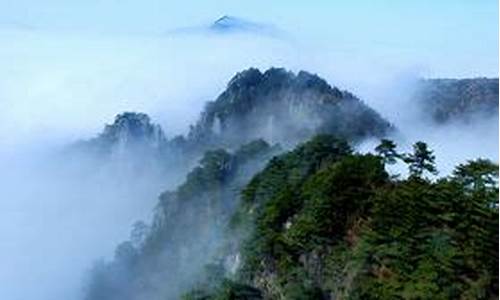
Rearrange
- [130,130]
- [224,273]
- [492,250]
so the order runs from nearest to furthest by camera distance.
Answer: [492,250], [224,273], [130,130]

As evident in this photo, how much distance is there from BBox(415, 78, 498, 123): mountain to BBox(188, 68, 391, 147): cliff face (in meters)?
41.6

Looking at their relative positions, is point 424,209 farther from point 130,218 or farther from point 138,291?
point 130,218

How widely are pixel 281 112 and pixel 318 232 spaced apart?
238ft

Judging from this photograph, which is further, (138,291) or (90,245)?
(90,245)

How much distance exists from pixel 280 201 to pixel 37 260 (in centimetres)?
9926

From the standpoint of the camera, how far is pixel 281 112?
126m

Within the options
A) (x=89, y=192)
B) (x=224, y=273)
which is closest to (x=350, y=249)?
(x=224, y=273)

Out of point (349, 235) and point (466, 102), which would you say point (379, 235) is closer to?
point (349, 235)

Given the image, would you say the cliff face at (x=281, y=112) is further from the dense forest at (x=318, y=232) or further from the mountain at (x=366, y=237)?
the mountain at (x=366, y=237)

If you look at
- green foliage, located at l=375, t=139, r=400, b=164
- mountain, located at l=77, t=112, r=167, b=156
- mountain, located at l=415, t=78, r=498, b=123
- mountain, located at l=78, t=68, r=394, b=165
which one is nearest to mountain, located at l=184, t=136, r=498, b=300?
green foliage, located at l=375, t=139, r=400, b=164

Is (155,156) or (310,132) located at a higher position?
(310,132)

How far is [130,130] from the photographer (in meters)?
167

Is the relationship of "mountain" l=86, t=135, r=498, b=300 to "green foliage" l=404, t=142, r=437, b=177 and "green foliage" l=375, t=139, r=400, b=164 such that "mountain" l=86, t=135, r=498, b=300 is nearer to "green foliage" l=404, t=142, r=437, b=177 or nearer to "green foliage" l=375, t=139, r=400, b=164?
"green foliage" l=404, t=142, r=437, b=177

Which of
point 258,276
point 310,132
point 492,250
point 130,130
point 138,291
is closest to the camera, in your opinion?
point 492,250
